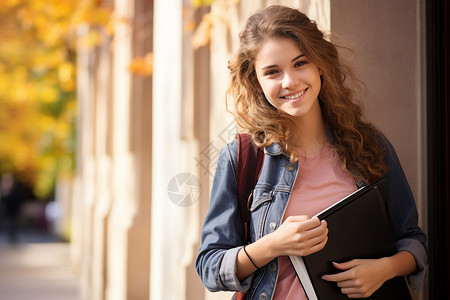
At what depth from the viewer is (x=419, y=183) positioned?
3.05 m

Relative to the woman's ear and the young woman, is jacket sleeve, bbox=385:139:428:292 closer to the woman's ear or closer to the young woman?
the young woman

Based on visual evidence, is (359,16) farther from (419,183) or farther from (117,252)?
(117,252)

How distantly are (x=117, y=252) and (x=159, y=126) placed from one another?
326 cm

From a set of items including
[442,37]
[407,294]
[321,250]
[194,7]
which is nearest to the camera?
[321,250]

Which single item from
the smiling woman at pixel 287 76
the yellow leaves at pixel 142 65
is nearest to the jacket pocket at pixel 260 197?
the smiling woman at pixel 287 76

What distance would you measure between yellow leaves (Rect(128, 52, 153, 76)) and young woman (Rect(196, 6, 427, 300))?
5.07m

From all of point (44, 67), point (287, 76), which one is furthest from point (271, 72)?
point (44, 67)

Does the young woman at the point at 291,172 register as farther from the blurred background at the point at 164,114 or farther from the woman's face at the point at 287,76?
the blurred background at the point at 164,114

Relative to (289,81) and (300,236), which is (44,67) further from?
(300,236)

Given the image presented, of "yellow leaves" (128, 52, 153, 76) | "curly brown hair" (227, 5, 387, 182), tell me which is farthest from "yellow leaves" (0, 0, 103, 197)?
"curly brown hair" (227, 5, 387, 182)

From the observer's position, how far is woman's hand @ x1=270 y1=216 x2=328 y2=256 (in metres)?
2.12

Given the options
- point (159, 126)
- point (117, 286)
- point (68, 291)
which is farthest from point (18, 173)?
point (159, 126)

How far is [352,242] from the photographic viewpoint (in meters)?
2.32

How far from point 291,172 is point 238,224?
263 millimetres
